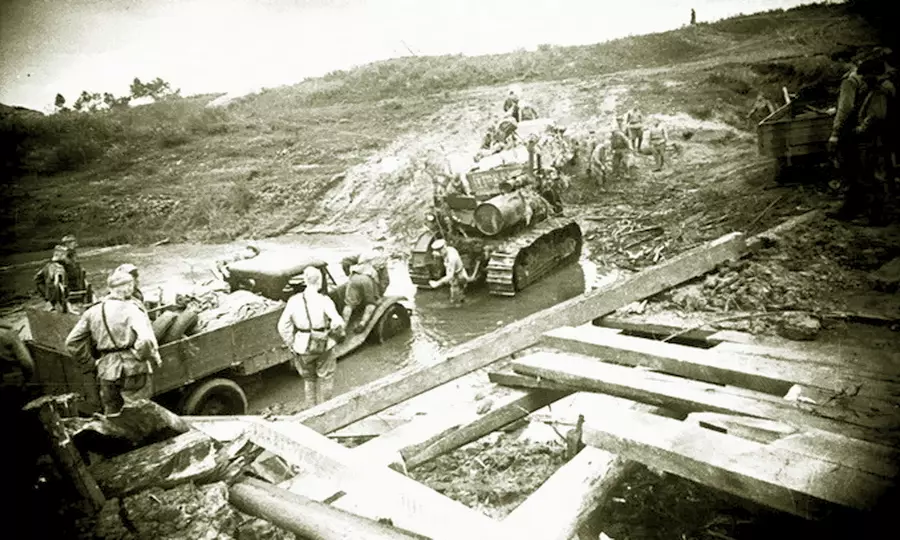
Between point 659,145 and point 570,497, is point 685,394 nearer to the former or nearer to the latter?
point 570,497

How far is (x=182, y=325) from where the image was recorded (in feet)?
20.8

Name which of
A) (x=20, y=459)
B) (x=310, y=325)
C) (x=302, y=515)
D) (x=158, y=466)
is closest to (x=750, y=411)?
(x=302, y=515)

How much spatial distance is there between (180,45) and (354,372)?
581 cm

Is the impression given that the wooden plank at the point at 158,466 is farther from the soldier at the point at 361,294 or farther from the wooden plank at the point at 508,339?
the soldier at the point at 361,294

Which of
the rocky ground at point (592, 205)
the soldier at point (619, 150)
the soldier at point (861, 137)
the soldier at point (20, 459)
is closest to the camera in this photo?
the soldier at point (20, 459)

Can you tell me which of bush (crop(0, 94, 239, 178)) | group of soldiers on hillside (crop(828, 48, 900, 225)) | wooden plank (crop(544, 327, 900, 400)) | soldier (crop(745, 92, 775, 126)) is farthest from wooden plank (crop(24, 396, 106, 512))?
soldier (crop(745, 92, 775, 126))

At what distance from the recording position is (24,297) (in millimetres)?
13430

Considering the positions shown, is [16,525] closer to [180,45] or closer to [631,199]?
[180,45]

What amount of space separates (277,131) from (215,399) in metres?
21.4

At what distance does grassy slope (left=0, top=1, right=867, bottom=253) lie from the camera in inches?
601

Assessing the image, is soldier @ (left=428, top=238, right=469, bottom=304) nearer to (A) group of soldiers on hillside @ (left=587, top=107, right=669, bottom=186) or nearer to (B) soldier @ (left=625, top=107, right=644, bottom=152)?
(A) group of soldiers on hillside @ (left=587, top=107, right=669, bottom=186)

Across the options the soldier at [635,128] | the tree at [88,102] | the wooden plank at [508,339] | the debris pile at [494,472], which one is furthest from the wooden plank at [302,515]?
the soldier at [635,128]

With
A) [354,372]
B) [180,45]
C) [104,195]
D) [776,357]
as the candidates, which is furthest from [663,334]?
[104,195]

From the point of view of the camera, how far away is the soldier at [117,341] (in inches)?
206
